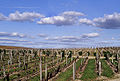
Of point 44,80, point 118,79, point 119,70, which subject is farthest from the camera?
point 119,70

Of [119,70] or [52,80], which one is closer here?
[52,80]

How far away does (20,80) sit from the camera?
19.7m

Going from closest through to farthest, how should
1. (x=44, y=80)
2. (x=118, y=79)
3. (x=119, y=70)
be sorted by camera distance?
(x=44, y=80)
(x=118, y=79)
(x=119, y=70)

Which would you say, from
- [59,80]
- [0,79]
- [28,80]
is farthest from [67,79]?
[0,79]

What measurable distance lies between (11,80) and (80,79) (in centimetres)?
787

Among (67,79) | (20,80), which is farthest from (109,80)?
(20,80)

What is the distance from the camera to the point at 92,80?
66.7 ft

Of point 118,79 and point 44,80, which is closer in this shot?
point 44,80

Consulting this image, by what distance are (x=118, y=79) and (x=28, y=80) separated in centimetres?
1021

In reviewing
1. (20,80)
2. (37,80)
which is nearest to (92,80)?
(37,80)

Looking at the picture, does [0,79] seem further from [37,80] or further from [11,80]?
[37,80]

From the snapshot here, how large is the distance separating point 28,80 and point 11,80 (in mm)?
2005

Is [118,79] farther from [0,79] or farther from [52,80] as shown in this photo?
[0,79]

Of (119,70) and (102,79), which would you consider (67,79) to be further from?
(119,70)
